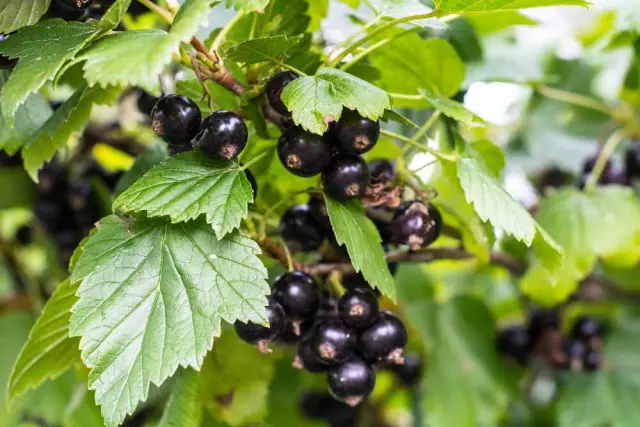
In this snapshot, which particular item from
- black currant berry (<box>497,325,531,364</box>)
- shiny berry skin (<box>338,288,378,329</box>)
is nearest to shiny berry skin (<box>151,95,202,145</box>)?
shiny berry skin (<box>338,288,378,329</box>)

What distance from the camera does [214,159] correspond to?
766 mm

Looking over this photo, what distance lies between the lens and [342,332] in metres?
0.81

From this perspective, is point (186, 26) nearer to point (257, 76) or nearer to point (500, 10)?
point (257, 76)

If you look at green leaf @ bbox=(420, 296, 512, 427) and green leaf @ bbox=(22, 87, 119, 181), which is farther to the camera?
green leaf @ bbox=(420, 296, 512, 427)

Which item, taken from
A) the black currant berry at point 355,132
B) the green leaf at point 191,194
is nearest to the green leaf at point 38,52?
the green leaf at point 191,194

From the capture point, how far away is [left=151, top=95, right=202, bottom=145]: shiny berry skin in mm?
748

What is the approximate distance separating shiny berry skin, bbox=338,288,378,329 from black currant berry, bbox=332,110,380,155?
0.18m

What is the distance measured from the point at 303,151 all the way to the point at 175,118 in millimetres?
149

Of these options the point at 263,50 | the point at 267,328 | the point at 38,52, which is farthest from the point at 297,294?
the point at 38,52

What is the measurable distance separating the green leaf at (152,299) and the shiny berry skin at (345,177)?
0.13 meters

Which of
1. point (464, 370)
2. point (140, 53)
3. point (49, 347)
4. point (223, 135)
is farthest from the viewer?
point (464, 370)

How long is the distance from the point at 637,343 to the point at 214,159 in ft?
3.96

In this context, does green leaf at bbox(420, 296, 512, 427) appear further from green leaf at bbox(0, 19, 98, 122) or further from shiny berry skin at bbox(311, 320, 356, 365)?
green leaf at bbox(0, 19, 98, 122)

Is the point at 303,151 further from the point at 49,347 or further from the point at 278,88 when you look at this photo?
the point at 49,347
